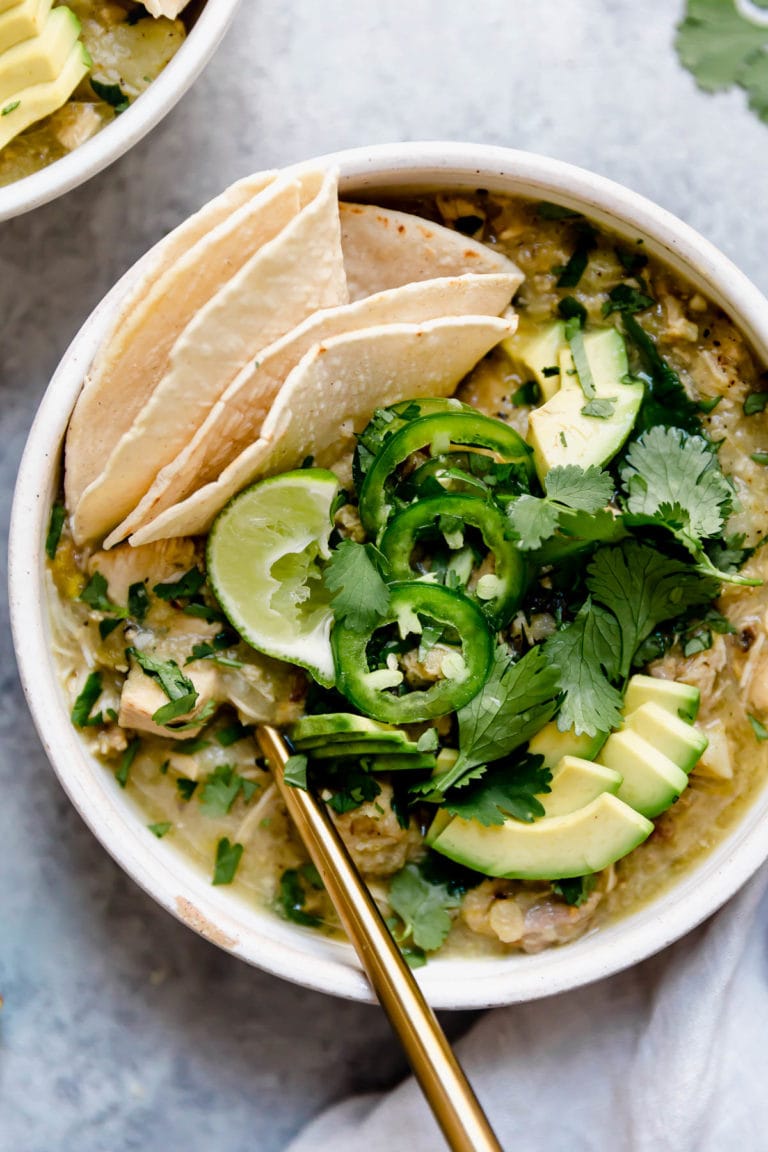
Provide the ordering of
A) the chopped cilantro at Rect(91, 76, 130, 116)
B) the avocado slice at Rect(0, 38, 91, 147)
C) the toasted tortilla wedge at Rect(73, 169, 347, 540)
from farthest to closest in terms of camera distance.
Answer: the chopped cilantro at Rect(91, 76, 130, 116) → the avocado slice at Rect(0, 38, 91, 147) → the toasted tortilla wedge at Rect(73, 169, 347, 540)

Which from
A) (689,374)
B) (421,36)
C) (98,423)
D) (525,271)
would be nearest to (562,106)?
(421,36)

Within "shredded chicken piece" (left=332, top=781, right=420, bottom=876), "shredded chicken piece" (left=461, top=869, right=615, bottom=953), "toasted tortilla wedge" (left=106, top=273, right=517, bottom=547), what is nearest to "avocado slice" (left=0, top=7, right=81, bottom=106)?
"toasted tortilla wedge" (left=106, top=273, right=517, bottom=547)

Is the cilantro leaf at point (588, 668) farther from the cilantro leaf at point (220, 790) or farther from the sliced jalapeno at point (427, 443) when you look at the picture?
the cilantro leaf at point (220, 790)

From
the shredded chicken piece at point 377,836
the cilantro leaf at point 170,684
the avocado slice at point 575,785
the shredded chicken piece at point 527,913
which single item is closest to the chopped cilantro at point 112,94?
the cilantro leaf at point 170,684

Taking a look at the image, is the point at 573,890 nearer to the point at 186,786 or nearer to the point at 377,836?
the point at 377,836

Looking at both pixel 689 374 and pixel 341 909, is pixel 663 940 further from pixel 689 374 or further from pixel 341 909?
pixel 689 374

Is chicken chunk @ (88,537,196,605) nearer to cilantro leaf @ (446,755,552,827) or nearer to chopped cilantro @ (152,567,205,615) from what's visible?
chopped cilantro @ (152,567,205,615)
